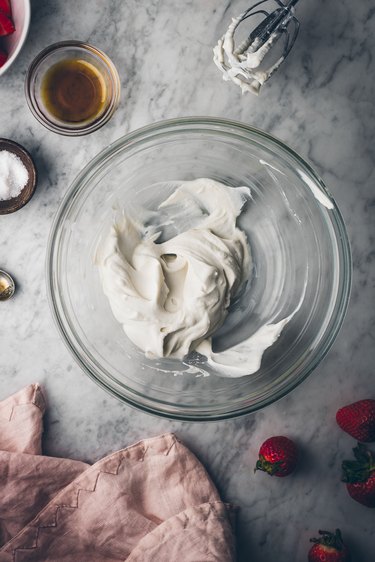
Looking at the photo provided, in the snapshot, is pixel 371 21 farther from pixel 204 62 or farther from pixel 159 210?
pixel 159 210

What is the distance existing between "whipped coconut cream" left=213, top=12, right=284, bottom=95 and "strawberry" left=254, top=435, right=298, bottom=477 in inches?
34.8

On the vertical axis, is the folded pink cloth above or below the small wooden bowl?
below

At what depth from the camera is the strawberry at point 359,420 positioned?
4.86ft

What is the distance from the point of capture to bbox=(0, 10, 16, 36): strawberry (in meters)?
1.43

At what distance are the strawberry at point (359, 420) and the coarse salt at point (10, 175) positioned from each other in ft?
3.31

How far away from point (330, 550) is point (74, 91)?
1371mm

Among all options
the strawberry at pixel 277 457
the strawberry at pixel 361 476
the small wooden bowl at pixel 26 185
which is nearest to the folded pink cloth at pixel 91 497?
the strawberry at pixel 277 457

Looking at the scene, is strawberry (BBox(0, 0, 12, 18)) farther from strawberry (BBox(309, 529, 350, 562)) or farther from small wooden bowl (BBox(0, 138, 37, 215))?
strawberry (BBox(309, 529, 350, 562))

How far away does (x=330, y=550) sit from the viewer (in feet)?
4.98

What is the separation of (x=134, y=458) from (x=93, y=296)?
44 centimetres

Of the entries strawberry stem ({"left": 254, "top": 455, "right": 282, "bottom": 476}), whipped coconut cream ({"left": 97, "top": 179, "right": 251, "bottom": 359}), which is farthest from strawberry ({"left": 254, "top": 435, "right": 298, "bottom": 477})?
whipped coconut cream ({"left": 97, "top": 179, "right": 251, "bottom": 359})

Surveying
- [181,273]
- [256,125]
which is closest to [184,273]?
[181,273]

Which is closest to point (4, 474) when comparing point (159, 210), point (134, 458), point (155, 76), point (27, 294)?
point (134, 458)

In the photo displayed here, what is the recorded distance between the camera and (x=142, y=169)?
1.44 metres
